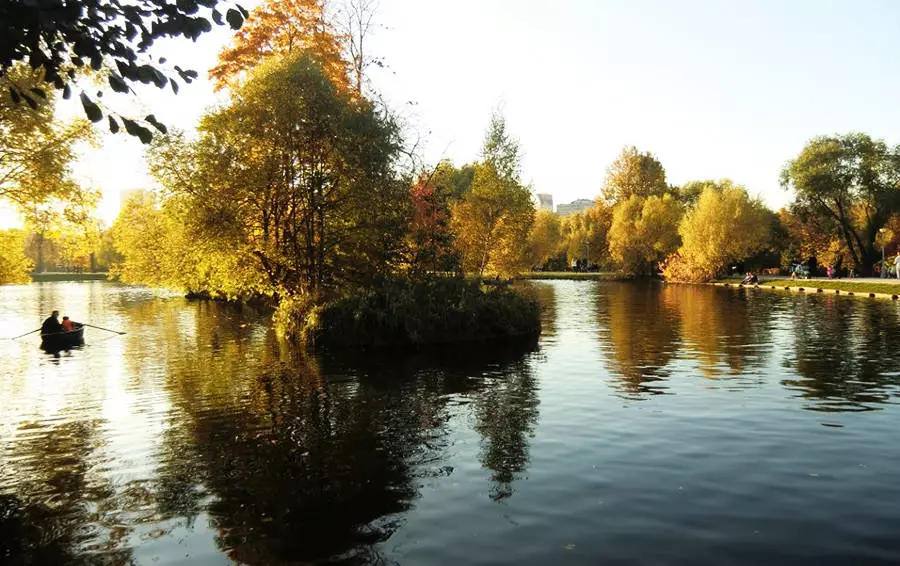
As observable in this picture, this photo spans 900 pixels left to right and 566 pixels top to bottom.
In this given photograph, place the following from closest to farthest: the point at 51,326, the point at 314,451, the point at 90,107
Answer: the point at 90,107, the point at 314,451, the point at 51,326

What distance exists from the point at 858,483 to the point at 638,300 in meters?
40.7

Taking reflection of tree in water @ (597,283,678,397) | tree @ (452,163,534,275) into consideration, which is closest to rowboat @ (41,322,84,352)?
reflection of tree in water @ (597,283,678,397)

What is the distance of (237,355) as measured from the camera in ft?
77.8

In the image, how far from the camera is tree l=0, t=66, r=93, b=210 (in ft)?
77.2

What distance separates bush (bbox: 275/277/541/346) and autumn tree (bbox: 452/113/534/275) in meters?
25.4

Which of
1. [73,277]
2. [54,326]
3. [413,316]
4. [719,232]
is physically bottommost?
[54,326]

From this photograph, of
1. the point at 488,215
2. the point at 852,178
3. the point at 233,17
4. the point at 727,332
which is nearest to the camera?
→ the point at 233,17

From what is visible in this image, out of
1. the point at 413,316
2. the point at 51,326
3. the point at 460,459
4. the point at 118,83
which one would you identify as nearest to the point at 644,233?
the point at 413,316

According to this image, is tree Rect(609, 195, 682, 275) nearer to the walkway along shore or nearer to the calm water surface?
the walkway along shore

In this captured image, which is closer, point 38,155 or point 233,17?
point 233,17

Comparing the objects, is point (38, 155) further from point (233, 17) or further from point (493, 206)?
point (493, 206)

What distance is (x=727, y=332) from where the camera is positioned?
27500mm

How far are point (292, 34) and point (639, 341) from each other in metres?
25.4

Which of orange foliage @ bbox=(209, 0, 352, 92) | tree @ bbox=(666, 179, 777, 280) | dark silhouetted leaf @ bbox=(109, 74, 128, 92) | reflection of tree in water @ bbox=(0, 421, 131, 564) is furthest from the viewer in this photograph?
tree @ bbox=(666, 179, 777, 280)
